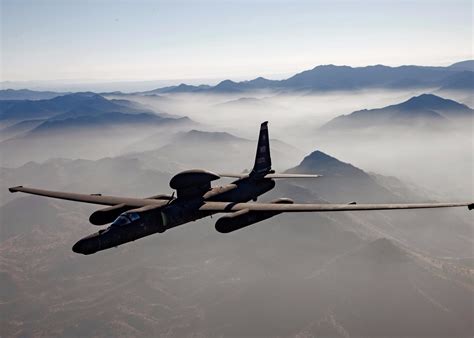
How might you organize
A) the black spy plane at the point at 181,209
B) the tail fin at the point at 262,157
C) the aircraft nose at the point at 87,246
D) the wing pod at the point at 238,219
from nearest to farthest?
the aircraft nose at the point at 87,246, the black spy plane at the point at 181,209, the wing pod at the point at 238,219, the tail fin at the point at 262,157

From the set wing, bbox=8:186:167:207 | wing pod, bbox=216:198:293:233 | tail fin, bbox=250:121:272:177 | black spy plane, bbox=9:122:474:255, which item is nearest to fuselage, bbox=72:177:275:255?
black spy plane, bbox=9:122:474:255

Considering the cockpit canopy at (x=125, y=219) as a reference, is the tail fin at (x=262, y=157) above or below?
above

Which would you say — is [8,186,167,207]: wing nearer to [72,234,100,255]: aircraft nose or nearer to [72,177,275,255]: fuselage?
[72,177,275,255]: fuselage

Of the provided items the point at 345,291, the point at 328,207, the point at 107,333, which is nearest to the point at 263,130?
the point at 328,207

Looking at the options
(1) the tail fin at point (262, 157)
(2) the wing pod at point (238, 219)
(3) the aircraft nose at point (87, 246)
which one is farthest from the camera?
(1) the tail fin at point (262, 157)

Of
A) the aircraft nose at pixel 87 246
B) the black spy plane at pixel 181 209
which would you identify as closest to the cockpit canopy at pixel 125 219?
the black spy plane at pixel 181 209

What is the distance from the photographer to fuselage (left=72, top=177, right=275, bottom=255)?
32219 millimetres

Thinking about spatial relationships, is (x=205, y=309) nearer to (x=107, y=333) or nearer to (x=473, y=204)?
(x=107, y=333)

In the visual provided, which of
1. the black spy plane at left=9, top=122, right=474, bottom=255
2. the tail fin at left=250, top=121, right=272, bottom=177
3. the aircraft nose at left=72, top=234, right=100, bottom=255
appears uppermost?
the tail fin at left=250, top=121, right=272, bottom=177

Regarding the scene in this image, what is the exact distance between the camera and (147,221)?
35312 mm

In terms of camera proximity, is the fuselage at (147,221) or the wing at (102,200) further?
the wing at (102,200)

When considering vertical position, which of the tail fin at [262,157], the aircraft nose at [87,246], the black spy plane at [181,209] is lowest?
the aircraft nose at [87,246]

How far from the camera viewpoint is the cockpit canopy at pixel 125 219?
33.8m

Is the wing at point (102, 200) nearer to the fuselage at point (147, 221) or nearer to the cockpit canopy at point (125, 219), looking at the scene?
the fuselage at point (147, 221)
